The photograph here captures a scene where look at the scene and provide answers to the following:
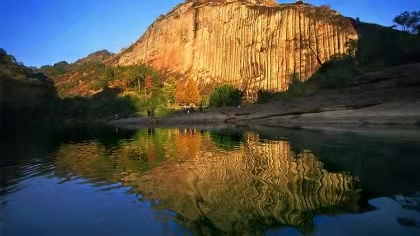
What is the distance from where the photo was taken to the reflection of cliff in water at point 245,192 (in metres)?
7.71

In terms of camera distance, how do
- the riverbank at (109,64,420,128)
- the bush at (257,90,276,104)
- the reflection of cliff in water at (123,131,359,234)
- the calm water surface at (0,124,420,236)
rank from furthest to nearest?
the bush at (257,90,276,104), the riverbank at (109,64,420,128), the reflection of cliff in water at (123,131,359,234), the calm water surface at (0,124,420,236)

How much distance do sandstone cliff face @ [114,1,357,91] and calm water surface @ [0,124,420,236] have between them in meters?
75.5

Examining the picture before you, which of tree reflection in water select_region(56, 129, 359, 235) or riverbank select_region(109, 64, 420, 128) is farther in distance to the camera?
riverbank select_region(109, 64, 420, 128)

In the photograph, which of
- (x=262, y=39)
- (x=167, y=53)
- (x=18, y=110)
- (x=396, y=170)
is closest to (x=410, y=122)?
(x=396, y=170)

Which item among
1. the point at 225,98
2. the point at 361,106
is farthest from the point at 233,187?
the point at 225,98

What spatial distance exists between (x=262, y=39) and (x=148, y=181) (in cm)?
9476

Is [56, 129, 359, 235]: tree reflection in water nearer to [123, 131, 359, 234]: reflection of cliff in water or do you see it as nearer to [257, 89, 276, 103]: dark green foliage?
[123, 131, 359, 234]: reflection of cliff in water

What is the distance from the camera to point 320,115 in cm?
3653

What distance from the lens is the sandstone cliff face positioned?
90.7 metres

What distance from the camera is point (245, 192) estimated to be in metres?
9.97

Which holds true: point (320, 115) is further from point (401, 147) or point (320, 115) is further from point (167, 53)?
point (167, 53)

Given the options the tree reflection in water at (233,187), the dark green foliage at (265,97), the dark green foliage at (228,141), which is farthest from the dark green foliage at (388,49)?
the tree reflection in water at (233,187)

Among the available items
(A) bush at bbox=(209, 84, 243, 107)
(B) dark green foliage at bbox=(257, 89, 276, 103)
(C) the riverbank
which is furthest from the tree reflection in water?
(A) bush at bbox=(209, 84, 243, 107)

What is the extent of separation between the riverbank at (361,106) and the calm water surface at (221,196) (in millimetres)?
14338
